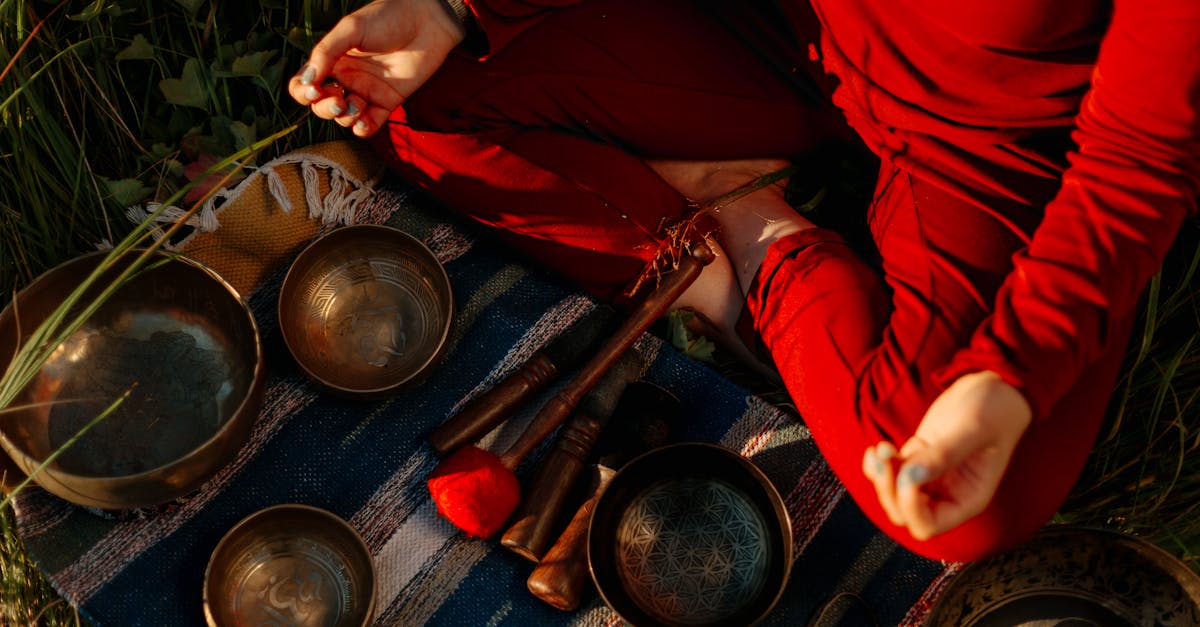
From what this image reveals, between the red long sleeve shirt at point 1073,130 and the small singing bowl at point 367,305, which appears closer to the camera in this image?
the red long sleeve shirt at point 1073,130

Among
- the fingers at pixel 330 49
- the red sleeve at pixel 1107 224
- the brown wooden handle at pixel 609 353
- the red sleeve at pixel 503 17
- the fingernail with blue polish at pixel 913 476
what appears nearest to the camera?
the fingernail with blue polish at pixel 913 476

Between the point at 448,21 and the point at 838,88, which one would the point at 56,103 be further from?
the point at 838,88

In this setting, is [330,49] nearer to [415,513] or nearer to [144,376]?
[144,376]

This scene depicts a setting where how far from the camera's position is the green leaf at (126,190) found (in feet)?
7.00

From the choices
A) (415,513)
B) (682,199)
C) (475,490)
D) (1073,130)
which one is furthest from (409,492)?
(1073,130)

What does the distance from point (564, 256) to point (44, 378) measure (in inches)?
42.7

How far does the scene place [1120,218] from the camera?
161 centimetres

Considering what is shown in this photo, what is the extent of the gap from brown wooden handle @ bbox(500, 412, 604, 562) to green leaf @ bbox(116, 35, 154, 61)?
1258 mm

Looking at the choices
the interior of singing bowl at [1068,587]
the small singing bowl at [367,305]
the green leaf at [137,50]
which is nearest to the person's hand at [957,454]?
the interior of singing bowl at [1068,587]

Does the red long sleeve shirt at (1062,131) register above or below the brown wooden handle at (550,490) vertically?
above

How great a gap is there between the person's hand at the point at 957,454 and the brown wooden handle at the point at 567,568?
2.18ft

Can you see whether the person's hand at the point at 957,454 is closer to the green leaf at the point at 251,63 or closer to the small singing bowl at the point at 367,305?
the small singing bowl at the point at 367,305

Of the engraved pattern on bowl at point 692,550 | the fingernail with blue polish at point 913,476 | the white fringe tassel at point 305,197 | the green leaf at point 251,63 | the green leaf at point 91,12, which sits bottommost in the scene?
the engraved pattern on bowl at point 692,550

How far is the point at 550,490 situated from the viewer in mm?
2018
